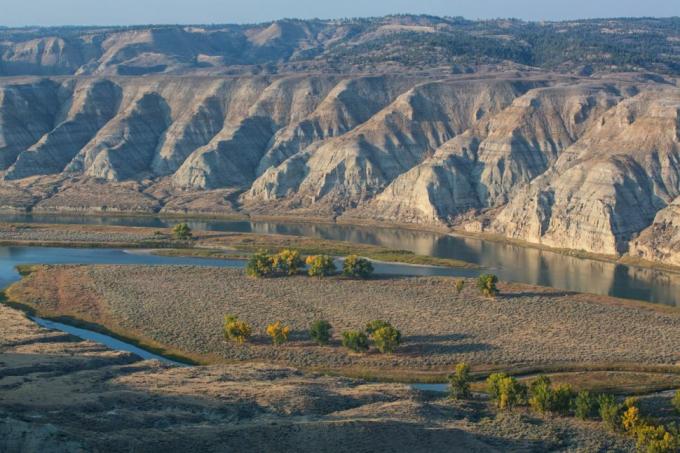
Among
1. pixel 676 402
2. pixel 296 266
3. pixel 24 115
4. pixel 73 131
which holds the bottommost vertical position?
pixel 296 266

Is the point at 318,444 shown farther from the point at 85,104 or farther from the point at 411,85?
the point at 85,104

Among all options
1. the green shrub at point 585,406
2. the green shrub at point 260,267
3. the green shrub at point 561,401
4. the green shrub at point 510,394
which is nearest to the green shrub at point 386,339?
the green shrub at point 510,394

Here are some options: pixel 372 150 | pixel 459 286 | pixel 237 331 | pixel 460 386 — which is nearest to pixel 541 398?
pixel 460 386

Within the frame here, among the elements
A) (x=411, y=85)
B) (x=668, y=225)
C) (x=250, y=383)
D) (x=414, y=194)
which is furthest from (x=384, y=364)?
(x=411, y=85)

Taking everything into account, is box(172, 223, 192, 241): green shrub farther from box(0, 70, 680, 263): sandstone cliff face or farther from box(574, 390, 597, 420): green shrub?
box(574, 390, 597, 420): green shrub

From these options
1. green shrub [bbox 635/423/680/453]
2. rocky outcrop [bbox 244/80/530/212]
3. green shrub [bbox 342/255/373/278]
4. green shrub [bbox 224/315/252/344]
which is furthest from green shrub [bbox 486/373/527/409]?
rocky outcrop [bbox 244/80/530/212]

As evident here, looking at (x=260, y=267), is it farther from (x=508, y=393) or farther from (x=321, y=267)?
(x=508, y=393)

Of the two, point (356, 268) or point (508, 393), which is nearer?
point (508, 393)
